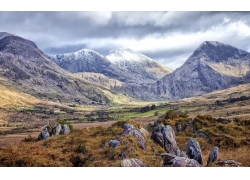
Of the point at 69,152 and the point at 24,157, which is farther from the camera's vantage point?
the point at 69,152

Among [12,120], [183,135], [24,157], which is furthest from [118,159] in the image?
[12,120]

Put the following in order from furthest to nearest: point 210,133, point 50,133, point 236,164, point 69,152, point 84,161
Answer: point 50,133 → point 210,133 → point 69,152 → point 84,161 → point 236,164

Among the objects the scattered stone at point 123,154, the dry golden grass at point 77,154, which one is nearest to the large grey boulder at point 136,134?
the dry golden grass at point 77,154

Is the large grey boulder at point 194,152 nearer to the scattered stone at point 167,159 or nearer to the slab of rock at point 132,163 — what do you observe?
the scattered stone at point 167,159

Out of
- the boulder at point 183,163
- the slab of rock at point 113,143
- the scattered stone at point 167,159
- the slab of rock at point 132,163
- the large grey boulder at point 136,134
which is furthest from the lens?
the large grey boulder at point 136,134

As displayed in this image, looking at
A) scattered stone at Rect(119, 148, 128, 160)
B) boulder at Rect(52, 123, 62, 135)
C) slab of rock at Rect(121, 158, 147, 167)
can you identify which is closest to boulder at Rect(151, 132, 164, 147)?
scattered stone at Rect(119, 148, 128, 160)

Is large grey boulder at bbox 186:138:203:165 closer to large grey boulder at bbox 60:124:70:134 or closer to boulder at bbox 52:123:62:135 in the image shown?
large grey boulder at bbox 60:124:70:134

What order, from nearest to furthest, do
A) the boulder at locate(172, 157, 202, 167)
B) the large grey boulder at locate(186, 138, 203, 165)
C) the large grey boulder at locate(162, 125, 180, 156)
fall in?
1. the boulder at locate(172, 157, 202, 167)
2. the large grey boulder at locate(186, 138, 203, 165)
3. the large grey boulder at locate(162, 125, 180, 156)

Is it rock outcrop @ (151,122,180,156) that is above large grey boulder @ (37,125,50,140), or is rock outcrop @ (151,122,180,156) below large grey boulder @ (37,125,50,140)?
below

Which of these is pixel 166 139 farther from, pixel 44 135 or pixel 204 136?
pixel 44 135

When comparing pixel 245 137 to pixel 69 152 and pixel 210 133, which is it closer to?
pixel 210 133

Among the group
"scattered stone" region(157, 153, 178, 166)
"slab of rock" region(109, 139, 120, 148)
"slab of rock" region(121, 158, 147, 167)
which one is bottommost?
"scattered stone" region(157, 153, 178, 166)
